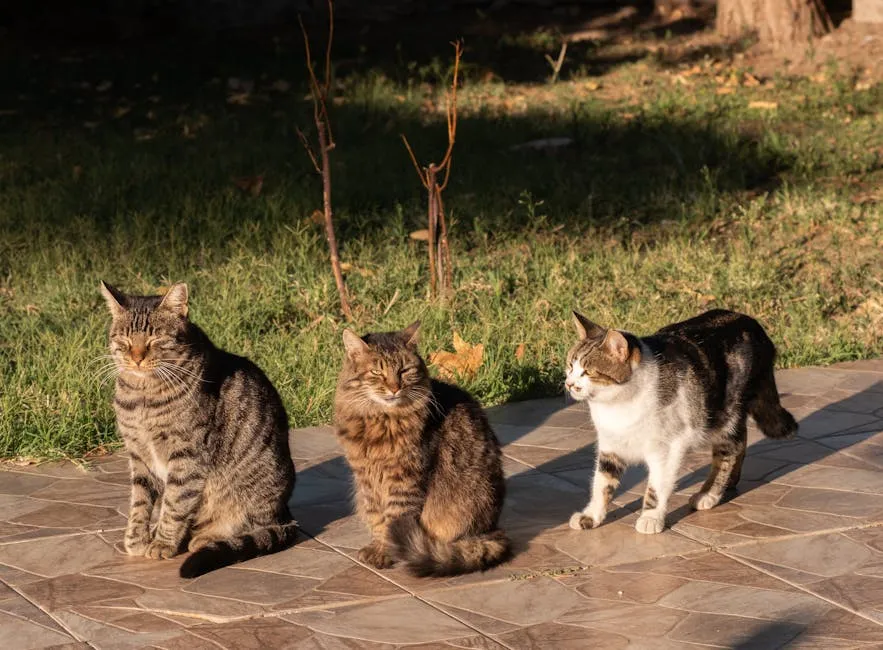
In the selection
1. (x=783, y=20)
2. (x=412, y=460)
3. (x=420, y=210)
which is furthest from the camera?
(x=783, y=20)

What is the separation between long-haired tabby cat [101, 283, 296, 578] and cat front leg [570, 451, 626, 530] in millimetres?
1208

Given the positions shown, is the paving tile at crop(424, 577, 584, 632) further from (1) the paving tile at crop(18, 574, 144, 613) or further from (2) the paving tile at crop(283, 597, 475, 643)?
(1) the paving tile at crop(18, 574, 144, 613)

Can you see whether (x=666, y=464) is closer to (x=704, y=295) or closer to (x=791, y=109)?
(x=704, y=295)

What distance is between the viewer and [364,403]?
16.6 ft

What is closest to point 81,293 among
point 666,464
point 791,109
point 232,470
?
point 232,470

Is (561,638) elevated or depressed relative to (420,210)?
depressed

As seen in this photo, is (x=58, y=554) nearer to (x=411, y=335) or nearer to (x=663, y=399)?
(x=411, y=335)

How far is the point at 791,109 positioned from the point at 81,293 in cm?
732

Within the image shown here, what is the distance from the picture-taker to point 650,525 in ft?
17.2

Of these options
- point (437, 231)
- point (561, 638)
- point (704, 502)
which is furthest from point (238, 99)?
point (561, 638)

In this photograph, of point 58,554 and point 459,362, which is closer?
point 58,554

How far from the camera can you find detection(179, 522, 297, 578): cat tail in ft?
15.9

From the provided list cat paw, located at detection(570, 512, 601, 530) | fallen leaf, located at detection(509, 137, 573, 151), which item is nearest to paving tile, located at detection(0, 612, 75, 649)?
cat paw, located at detection(570, 512, 601, 530)

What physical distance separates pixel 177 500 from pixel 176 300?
2.66 feet
